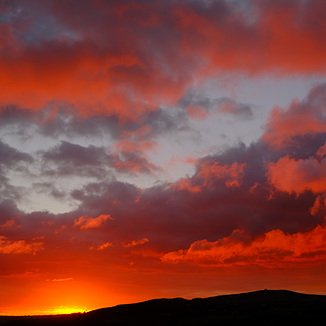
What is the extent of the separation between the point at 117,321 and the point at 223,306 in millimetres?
60254

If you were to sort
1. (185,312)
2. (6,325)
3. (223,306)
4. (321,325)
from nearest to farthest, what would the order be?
(321,325)
(6,325)
(185,312)
(223,306)

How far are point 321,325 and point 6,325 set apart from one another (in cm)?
13438

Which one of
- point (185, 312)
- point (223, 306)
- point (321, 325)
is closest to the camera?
point (321, 325)

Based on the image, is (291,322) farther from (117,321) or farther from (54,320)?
(54,320)

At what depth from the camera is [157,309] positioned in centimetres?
18700

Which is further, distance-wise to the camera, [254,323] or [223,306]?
[223,306]

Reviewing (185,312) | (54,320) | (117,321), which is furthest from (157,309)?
(54,320)

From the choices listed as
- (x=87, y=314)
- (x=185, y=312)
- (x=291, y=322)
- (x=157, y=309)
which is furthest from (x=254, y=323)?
(x=87, y=314)

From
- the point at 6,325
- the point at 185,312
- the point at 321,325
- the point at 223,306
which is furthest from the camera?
the point at 223,306

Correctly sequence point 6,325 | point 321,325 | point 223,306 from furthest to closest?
point 223,306, point 6,325, point 321,325

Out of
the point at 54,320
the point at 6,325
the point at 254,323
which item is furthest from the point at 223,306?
the point at 6,325

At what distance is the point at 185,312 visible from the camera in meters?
181

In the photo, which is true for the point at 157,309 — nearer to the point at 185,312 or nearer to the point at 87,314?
the point at 185,312

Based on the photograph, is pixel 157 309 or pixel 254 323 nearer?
pixel 254 323
